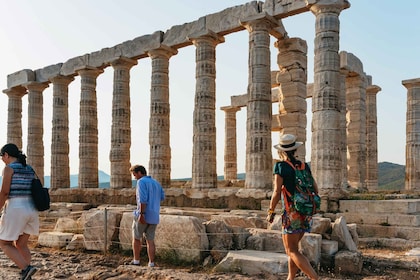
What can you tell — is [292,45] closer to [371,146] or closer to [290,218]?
[371,146]

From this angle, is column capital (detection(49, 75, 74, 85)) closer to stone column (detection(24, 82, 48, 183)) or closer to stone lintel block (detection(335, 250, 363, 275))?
stone column (detection(24, 82, 48, 183))

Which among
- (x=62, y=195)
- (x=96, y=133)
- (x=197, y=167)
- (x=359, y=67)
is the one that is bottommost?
(x=62, y=195)

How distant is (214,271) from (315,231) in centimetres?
223

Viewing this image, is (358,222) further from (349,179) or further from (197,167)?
(349,179)

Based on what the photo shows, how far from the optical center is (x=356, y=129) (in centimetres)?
2383

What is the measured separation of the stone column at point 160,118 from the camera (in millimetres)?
21219

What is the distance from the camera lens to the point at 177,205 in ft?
64.1

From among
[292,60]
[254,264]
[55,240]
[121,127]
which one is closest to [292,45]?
[292,60]

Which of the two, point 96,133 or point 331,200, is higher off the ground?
point 96,133

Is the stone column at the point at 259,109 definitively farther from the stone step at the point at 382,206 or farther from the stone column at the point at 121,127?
the stone column at the point at 121,127

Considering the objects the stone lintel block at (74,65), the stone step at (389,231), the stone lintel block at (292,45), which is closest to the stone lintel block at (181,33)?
the stone lintel block at (292,45)

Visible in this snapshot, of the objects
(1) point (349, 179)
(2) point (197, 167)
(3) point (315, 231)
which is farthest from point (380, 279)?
(1) point (349, 179)

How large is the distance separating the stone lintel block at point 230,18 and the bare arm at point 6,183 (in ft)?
45.9

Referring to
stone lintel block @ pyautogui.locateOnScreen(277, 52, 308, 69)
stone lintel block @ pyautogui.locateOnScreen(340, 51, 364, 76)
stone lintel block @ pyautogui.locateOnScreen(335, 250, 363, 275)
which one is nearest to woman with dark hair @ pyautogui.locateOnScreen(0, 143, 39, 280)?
stone lintel block @ pyautogui.locateOnScreen(335, 250, 363, 275)
